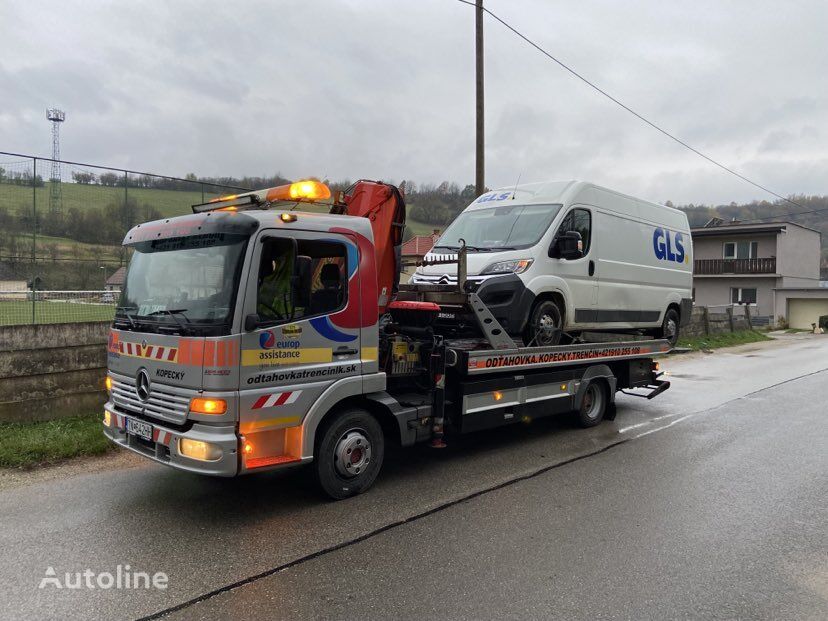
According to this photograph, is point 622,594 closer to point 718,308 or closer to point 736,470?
point 736,470

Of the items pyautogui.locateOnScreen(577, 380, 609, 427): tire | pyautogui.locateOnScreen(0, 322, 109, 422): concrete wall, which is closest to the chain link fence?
pyautogui.locateOnScreen(0, 322, 109, 422): concrete wall

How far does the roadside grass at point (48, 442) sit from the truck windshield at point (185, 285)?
197 cm

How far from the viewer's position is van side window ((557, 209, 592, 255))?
7.27m

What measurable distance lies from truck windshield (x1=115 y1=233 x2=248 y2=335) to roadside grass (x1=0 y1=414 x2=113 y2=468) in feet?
6.46

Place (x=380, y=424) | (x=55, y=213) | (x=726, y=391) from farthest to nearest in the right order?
(x=726, y=391) → (x=55, y=213) → (x=380, y=424)

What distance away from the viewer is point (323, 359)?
190 inches

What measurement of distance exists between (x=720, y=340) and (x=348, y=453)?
2202cm

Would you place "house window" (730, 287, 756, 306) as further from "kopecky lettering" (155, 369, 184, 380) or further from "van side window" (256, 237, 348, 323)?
"kopecky lettering" (155, 369, 184, 380)

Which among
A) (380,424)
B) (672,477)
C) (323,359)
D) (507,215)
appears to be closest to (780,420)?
(672,477)

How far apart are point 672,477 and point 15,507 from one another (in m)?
5.83

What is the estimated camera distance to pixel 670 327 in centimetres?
1019

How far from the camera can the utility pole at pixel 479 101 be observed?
12.6 metres

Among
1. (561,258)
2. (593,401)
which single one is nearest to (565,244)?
(561,258)

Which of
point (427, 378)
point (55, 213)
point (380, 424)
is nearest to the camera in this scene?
point (380, 424)
